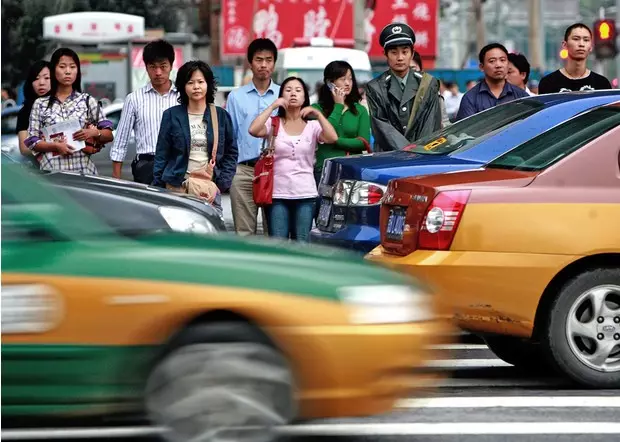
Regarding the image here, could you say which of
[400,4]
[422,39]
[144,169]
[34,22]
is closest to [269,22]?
[400,4]

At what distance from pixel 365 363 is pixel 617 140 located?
2.78 metres

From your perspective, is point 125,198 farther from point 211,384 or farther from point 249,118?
point 249,118

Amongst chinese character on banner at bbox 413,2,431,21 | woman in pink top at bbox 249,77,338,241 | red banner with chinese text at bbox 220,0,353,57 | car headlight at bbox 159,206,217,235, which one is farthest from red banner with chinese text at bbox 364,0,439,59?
car headlight at bbox 159,206,217,235

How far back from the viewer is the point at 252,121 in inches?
469

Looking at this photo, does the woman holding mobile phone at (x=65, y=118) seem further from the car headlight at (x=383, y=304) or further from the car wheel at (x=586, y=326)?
the car headlight at (x=383, y=304)

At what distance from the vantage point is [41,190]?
603 cm

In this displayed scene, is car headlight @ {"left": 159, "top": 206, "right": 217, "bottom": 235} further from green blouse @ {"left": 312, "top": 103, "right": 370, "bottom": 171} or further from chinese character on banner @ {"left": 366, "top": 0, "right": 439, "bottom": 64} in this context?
chinese character on banner @ {"left": 366, "top": 0, "right": 439, "bottom": 64}

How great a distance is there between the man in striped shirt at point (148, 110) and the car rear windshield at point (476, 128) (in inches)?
80.2

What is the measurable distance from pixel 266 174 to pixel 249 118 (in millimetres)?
750

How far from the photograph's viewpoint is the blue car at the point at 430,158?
9.16 meters

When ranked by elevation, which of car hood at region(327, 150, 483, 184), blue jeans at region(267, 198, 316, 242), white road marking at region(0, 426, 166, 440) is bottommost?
white road marking at region(0, 426, 166, 440)

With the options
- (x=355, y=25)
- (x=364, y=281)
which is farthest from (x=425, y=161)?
(x=355, y=25)

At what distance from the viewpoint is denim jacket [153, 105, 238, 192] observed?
10.7m

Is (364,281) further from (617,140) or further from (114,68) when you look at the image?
(114,68)
